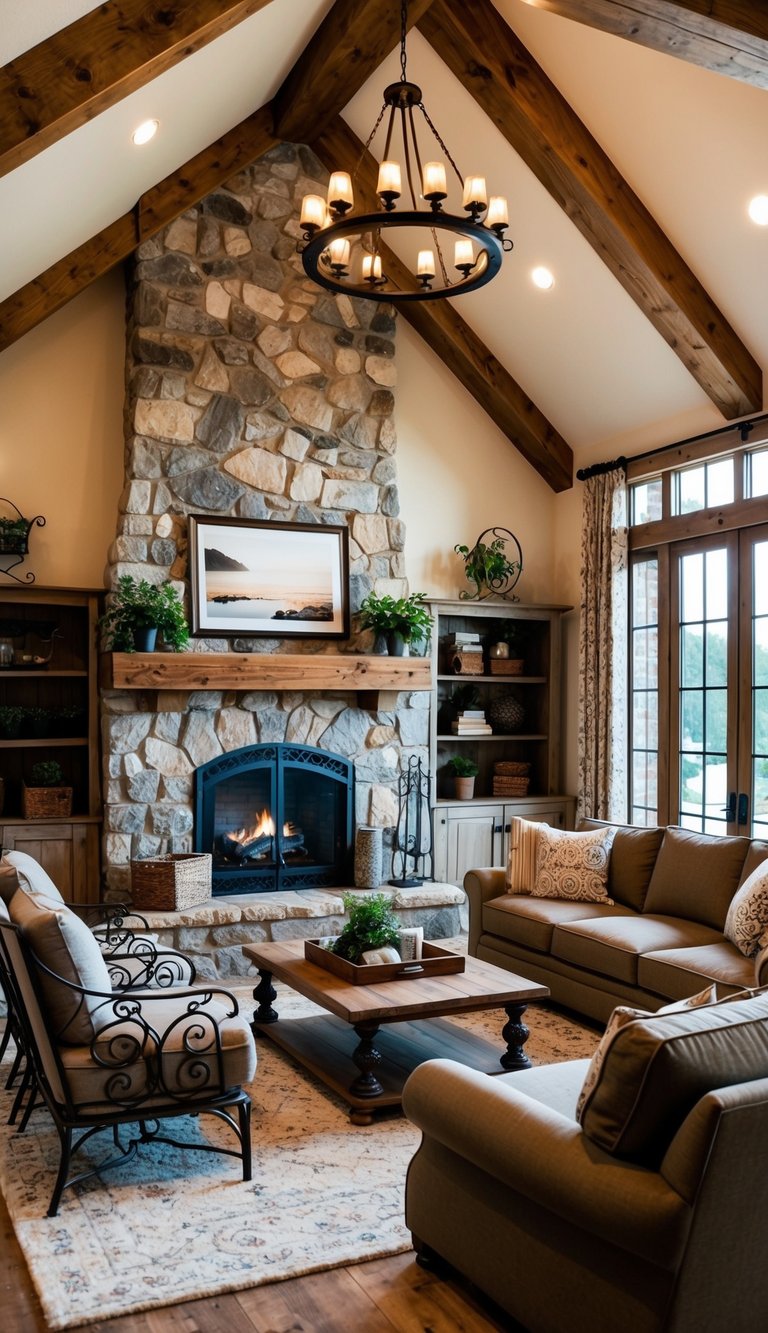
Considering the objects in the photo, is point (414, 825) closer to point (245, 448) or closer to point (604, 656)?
point (604, 656)

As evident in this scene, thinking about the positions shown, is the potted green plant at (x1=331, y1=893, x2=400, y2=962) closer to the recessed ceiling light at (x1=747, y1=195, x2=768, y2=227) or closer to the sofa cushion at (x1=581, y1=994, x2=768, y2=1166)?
the sofa cushion at (x1=581, y1=994, x2=768, y2=1166)

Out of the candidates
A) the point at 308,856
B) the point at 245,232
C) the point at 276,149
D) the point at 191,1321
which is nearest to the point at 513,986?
the point at 191,1321

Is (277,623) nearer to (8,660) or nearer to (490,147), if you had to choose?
(8,660)

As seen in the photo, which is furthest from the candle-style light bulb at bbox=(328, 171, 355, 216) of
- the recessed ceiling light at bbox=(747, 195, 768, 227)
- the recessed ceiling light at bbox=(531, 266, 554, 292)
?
the recessed ceiling light at bbox=(531, 266, 554, 292)

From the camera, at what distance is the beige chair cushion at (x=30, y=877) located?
12.5 feet

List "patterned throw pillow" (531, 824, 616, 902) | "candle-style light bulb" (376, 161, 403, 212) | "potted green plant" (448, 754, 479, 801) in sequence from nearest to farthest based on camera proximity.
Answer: "candle-style light bulb" (376, 161, 403, 212)
"patterned throw pillow" (531, 824, 616, 902)
"potted green plant" (448, 754, 479, 801)

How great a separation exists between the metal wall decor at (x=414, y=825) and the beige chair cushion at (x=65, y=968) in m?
3.58

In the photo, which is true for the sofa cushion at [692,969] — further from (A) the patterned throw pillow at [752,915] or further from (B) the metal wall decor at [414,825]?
(B) the metal wall decor at [414,825]

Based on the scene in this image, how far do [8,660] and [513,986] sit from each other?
3.37 m

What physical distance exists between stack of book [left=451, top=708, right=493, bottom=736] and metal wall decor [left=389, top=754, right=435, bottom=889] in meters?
0.46

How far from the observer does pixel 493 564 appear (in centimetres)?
740

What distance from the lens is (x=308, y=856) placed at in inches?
264

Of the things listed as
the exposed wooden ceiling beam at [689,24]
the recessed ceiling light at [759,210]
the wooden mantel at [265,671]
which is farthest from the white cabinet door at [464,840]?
the exposed wooden ceiling beam at [689,24]

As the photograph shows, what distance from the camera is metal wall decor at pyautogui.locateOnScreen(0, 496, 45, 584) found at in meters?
5.91
